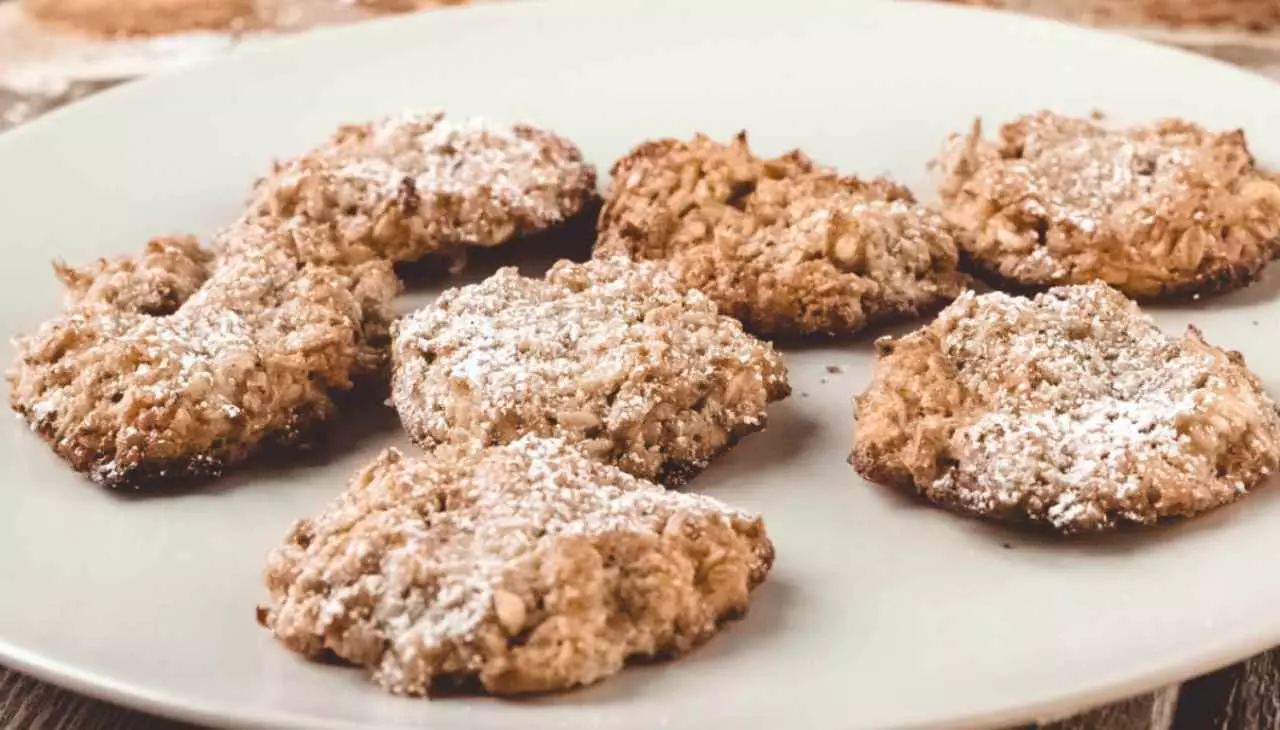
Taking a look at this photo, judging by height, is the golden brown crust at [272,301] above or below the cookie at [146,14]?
above

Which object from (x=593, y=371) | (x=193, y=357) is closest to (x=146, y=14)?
(x=193, y=357)

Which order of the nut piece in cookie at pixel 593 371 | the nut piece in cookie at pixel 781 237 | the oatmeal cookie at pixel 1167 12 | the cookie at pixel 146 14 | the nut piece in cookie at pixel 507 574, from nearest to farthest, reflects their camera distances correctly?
1. the nut piece in cookie at pixel 507 574
2. the nut piece in cookie at pixel 593 371
3. the nut piece in cookie at pixel 781 237
4. the cookie at pixel 146 14
5. the oatmeal cookie at pixel 1167 12

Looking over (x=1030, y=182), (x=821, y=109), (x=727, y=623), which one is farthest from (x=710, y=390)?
(x=821, y=109)

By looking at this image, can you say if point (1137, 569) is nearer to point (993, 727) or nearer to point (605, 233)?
point (993, 727)

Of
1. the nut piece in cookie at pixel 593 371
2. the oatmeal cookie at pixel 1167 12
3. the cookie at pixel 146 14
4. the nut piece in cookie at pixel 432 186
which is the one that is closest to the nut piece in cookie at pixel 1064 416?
the nut piece in cookie at pixel 593 371

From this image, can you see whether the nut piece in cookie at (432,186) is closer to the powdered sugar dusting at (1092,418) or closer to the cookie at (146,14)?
the powdered sugar dusting at (1092,418)

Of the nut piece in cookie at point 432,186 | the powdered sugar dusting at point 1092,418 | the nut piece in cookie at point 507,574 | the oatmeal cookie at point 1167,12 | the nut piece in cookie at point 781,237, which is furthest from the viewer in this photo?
the oatmeal cookie at point 1167,12
